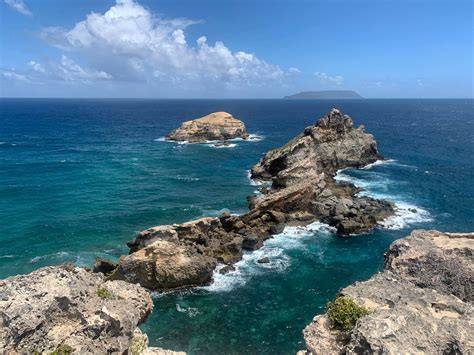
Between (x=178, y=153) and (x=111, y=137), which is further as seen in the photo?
(x=111, y=137)

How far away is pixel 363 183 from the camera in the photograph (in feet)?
294

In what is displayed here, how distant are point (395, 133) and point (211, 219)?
140m

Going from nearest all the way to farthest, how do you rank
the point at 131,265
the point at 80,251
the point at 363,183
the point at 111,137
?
the point at 131,265, the point at 80,251, the point at 363,183, the point at 111,137

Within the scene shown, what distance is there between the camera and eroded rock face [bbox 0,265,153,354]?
17781 mm

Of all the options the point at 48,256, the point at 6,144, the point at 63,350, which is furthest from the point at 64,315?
the point at 6,144

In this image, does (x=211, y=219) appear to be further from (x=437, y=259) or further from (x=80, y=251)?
(x=437, y=259)

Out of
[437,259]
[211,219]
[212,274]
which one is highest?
[437,259]

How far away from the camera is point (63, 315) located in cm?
1919

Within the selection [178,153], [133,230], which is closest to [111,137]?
[178,153]

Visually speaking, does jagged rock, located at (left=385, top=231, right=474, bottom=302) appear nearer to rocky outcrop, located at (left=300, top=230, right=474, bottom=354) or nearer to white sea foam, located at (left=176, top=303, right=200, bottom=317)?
rocky outcrop, located at (left=300, top=230, right=474, bottom=354)

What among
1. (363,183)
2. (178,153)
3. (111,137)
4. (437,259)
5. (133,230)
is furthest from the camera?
(111,137)

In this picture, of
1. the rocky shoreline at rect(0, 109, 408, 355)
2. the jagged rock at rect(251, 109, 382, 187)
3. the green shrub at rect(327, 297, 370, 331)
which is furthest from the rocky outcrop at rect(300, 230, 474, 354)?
the jagged rock at rect(251, 109, 382, 187)

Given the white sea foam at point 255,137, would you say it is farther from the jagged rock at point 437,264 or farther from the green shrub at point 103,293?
the green shrub at point 103,293

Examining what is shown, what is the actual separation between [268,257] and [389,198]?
119ft
